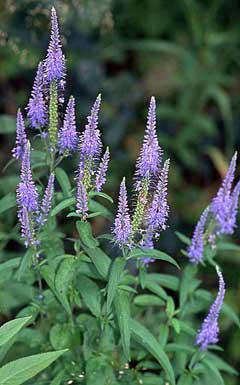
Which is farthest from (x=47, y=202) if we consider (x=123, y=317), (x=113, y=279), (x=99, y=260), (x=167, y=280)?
(x=167, y=280)

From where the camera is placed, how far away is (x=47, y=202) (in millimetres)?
2998

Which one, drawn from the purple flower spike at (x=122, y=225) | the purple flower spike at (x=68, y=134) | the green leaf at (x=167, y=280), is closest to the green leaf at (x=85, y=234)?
the purple flower spike at (x=122, y=225)

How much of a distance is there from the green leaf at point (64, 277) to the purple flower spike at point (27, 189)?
1.01 feet

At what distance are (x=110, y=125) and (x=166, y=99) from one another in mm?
927

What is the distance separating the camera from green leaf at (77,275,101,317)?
A: 3.10 metres

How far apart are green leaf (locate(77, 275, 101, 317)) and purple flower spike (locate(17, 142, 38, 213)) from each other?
0.48 metres

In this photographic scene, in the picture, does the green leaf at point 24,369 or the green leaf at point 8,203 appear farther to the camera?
the green leaf at point 8,203

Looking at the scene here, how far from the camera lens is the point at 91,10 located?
6.03m

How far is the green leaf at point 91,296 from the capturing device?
310cm

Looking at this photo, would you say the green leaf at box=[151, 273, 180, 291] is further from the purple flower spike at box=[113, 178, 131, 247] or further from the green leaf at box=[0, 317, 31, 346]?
the green leaf at box=[0, 317, 31, 346]

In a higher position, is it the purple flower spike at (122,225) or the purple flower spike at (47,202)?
the purple flower spike at (47,202)

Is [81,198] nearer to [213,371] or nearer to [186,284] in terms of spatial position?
[186,284]

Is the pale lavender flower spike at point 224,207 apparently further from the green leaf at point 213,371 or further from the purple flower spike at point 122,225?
the purple flower spike at point 122,225

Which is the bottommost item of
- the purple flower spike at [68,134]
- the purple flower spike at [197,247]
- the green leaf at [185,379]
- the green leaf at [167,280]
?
the green leaf at [185,379]
